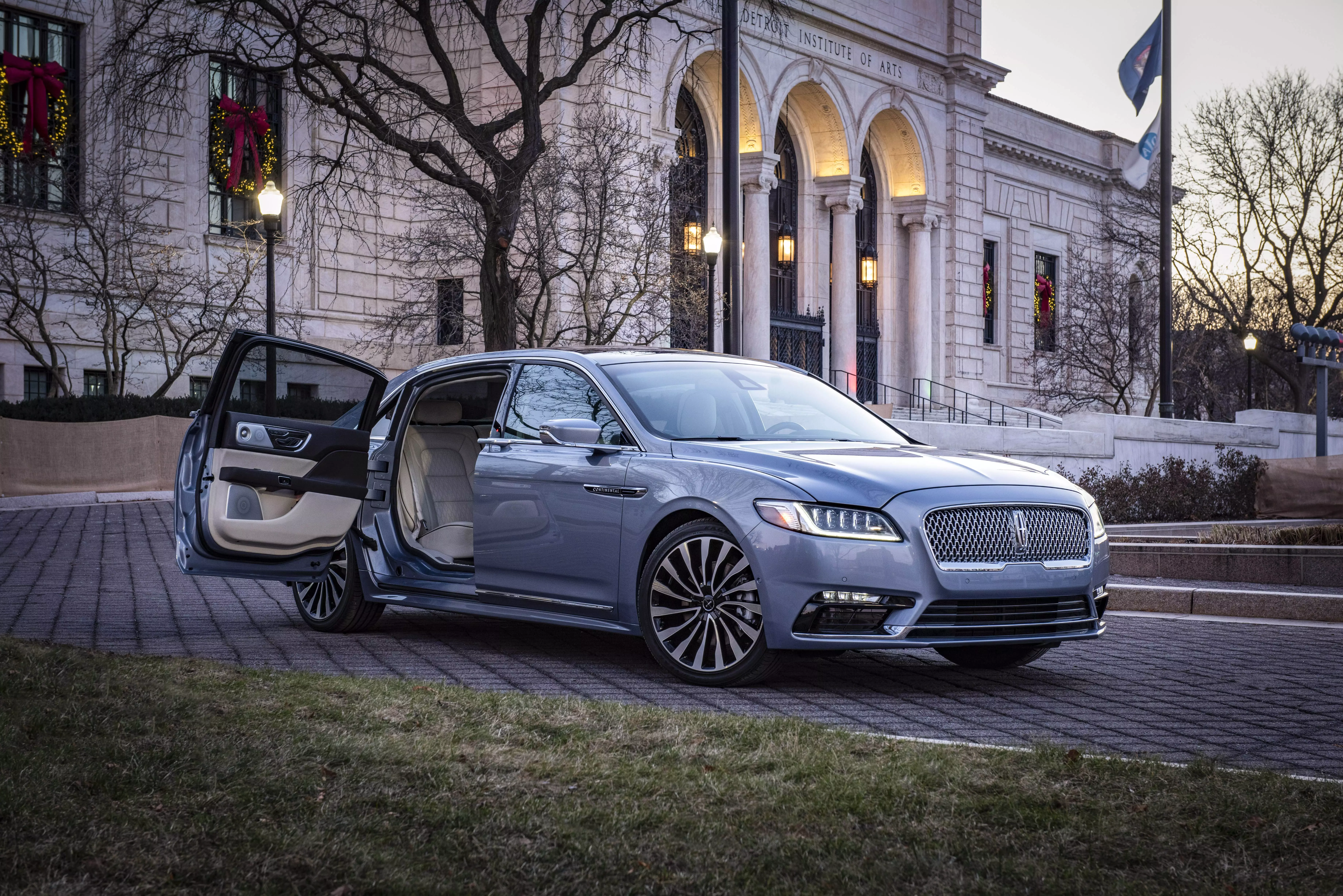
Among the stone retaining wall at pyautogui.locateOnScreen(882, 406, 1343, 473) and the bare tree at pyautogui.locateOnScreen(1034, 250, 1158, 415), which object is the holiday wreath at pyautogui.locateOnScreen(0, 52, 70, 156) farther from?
the bare tree at pyautogui.locateOnScreen(1034, 250, 1158, 415)

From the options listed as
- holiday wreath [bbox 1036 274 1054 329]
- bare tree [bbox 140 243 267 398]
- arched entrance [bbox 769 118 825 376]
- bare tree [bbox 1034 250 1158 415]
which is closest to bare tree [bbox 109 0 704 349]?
bare tree [bbox 140 243 267 398]

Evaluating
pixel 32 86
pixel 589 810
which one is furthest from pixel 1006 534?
pixel 32 86

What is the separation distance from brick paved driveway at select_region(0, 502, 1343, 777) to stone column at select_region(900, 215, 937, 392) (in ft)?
121

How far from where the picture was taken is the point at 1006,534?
7141mm

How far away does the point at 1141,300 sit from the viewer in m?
44.6

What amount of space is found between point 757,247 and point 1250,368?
16916 millimetres

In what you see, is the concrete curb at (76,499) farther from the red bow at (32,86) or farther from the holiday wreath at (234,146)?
the holiday wreath at (234,146)

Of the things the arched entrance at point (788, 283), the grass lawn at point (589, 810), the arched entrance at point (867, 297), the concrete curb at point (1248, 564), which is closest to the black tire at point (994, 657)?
the grass lawn at point (589, 810)

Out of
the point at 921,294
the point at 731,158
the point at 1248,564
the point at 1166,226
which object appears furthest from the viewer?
the point at 921,294

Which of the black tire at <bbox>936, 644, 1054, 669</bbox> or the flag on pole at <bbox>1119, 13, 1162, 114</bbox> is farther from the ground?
the flag on pole at <bbox>1119, 13, 1162, 114</bbox>

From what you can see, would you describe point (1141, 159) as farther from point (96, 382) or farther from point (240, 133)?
point (96, 382)

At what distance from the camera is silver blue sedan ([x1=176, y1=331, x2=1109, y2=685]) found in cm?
693

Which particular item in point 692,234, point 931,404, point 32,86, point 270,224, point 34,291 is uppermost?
point 32,86

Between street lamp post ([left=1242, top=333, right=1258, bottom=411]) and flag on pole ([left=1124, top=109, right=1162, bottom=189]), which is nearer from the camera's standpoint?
flag on pole ([left=1124, top=109, right=1162, bottom=189])
